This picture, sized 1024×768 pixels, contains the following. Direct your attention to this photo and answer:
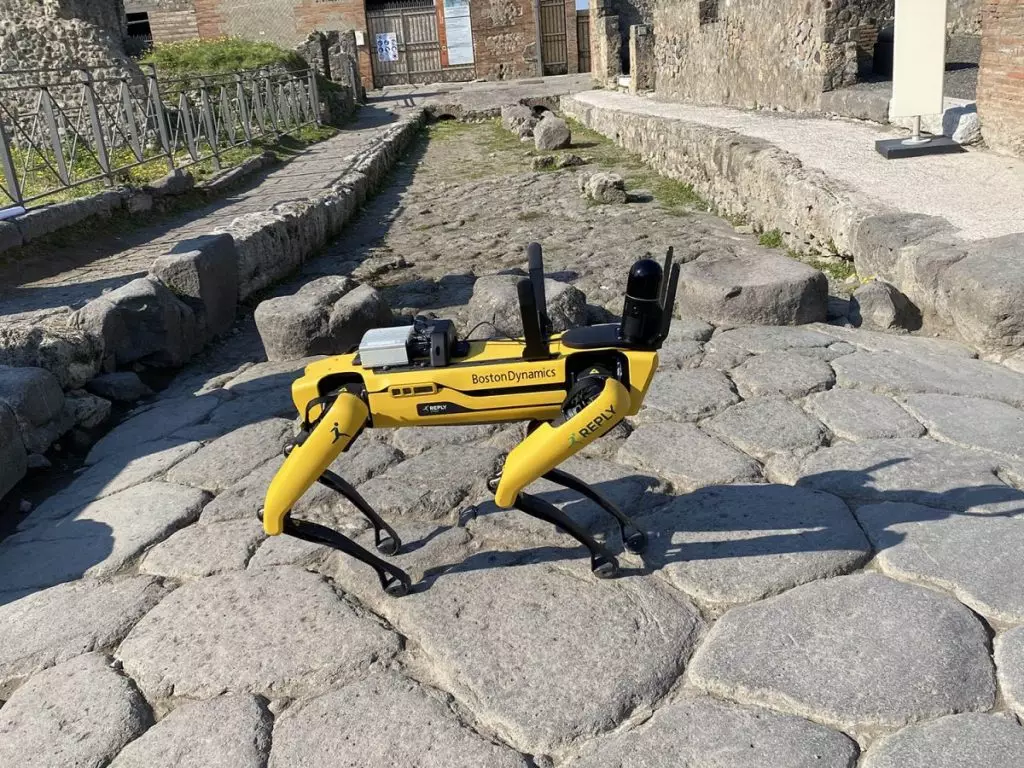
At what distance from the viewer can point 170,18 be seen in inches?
1056

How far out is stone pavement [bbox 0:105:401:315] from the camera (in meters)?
5.64

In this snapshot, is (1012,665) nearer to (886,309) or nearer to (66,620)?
(66,620)

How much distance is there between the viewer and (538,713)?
183 centimetres

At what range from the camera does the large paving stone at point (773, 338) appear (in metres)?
3.91

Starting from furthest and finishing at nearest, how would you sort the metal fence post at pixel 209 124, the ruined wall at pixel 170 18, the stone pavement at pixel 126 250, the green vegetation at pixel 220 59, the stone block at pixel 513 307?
the ruined wall at pixel 170 18 < the green vegetation at pixel 220 59 < the metal fence post at pixel 209 124 < the stone pavement at pixel 126 250 < the stone block at pixel 513 307

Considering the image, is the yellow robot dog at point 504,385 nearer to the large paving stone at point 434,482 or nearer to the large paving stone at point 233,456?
the large paving stone at point 434,482

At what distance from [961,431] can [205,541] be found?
2425 millimetres

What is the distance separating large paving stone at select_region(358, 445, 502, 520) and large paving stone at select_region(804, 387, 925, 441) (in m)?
1.17

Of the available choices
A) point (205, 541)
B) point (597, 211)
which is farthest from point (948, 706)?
point (597, 211)

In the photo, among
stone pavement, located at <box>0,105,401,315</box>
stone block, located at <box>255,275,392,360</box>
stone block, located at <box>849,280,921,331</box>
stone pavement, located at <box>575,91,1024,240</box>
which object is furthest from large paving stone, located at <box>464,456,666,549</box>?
stone pavement, located at <box>0,105,401,315</box>

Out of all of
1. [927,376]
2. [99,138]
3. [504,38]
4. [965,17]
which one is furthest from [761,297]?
[504,38]

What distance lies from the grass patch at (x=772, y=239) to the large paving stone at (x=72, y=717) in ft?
17.7

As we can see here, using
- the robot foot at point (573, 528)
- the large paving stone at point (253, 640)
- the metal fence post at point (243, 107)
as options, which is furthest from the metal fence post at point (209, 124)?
the robot foot at point (573, 528)

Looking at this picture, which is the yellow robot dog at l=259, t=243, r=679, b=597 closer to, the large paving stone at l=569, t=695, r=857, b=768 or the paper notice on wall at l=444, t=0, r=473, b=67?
the large paving stone at l=569, t=695, r=857, b=768
